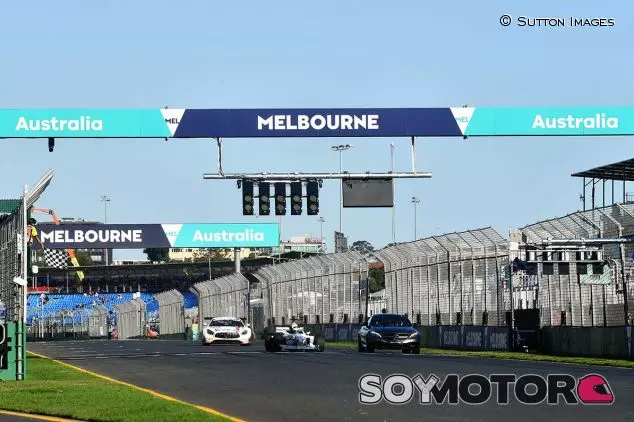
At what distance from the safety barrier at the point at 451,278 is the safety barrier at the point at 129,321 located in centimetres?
4041

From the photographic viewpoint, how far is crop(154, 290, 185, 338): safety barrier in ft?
252

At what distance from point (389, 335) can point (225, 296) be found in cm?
3144

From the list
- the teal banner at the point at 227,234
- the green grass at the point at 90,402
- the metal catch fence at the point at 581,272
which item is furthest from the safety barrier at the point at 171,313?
the green grass at the point at 90,402

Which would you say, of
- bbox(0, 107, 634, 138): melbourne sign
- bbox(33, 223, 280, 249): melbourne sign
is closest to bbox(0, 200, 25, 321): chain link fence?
bbox(0, 107, 634, 138): melbourne sign

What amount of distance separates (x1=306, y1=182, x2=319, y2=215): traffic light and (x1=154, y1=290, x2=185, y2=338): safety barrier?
43.3 meters

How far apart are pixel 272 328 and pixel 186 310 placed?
3946cm

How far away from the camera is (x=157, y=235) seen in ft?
234

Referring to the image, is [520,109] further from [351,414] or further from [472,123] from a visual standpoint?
[351,414]

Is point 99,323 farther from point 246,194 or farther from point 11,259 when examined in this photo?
point 11,259

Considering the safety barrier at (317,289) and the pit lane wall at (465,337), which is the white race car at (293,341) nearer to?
the pit lane wall at (465,337)

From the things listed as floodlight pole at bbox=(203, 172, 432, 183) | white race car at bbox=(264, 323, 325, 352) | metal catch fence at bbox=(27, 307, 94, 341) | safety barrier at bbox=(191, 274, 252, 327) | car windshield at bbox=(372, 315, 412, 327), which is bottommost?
metal catch fence at bbox=(27, 307, 94, 341)

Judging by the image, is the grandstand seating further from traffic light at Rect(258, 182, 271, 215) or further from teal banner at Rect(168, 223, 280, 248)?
traffic light at Rect(258, 182, 271, 215)

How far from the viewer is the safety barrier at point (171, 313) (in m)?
76.9

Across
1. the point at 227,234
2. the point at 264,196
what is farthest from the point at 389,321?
the point at 227,234
